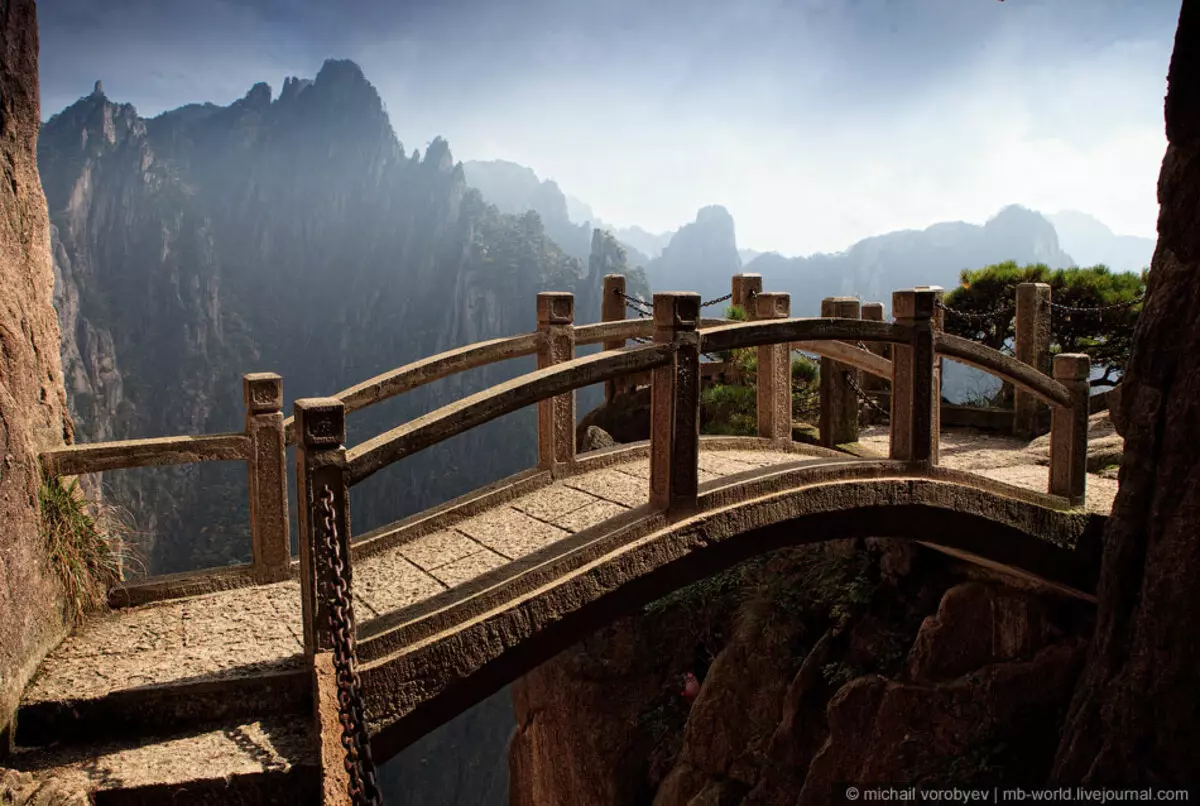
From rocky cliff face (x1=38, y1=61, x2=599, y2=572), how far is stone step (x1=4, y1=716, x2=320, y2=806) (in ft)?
150

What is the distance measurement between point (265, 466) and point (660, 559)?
230 centimetres

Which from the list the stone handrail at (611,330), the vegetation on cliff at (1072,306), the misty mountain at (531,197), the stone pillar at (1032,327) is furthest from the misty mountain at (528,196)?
the stone handrail at (611,330)

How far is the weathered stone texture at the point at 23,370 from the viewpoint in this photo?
12.7ft

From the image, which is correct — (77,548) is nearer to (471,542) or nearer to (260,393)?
(260,393)

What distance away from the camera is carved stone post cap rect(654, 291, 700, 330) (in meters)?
4.66

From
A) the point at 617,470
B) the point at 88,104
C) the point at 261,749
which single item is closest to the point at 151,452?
the point at 261,749

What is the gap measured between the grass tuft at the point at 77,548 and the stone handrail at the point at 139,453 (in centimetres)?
11

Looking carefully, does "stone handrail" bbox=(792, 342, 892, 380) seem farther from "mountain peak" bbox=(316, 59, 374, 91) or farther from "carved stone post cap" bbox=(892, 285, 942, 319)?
"mountain peak" bbox=(316, 59, 374, 91)

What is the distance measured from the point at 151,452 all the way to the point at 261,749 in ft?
7.09

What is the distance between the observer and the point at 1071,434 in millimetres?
6363

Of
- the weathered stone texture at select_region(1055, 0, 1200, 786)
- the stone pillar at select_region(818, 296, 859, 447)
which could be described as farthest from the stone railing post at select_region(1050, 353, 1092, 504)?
the stone pillar at select_region(818, 296, 859, 447)

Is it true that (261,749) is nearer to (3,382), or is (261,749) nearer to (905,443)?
(3,382)

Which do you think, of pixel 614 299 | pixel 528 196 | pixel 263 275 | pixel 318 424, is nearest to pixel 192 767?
pixel 318 424

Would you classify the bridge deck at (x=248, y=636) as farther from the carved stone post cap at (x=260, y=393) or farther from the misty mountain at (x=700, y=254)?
the misty mountain at (x=700, y=254)
